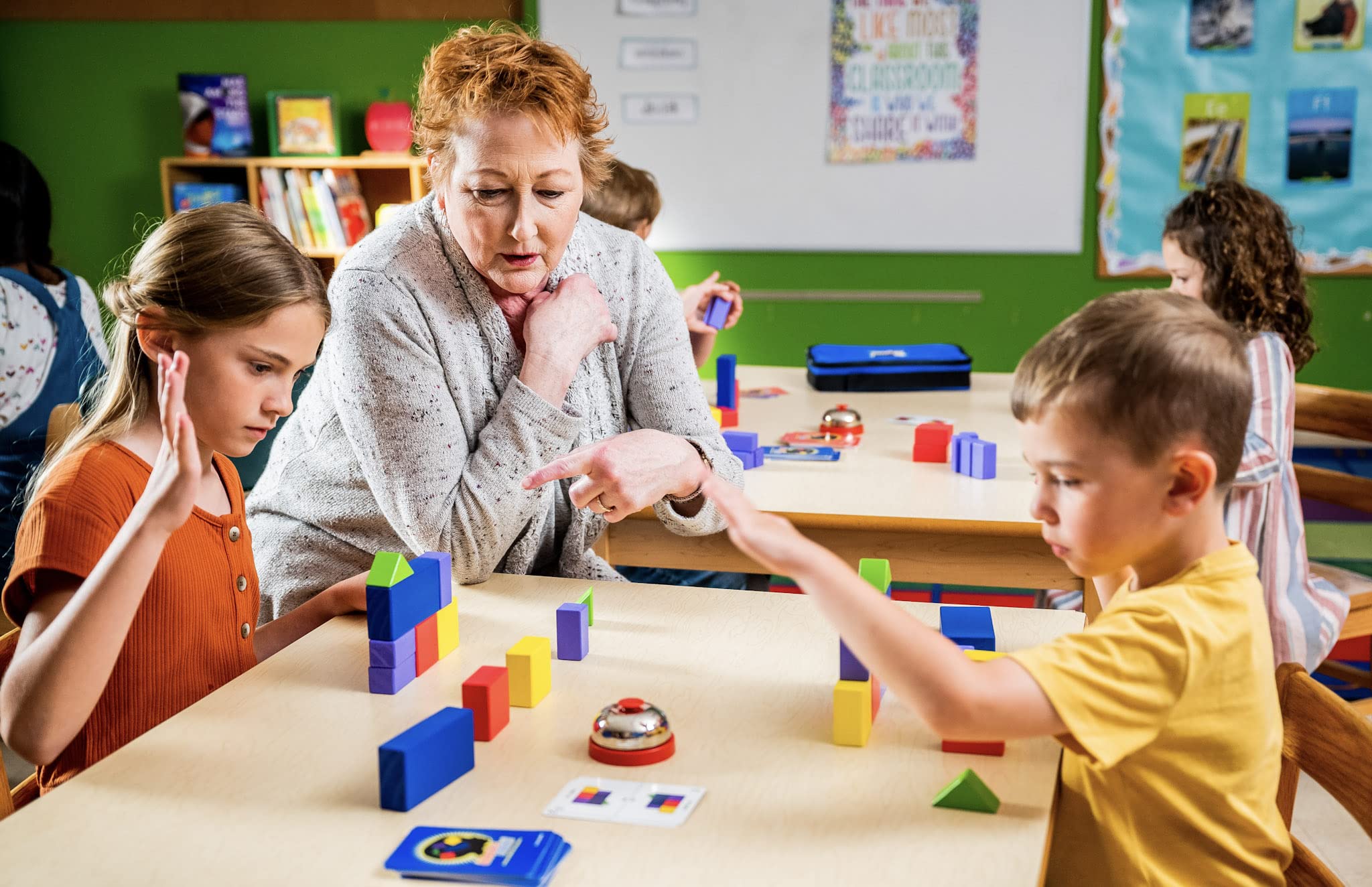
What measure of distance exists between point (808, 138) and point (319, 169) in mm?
1898

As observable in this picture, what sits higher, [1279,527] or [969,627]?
[969,627]

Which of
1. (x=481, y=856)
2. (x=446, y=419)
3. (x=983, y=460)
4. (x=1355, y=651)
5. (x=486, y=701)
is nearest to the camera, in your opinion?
(x=481, y=856)

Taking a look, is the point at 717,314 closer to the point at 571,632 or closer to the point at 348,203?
the point at 571,632

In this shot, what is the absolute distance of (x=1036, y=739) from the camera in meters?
1.07

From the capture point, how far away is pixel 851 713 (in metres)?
1.05

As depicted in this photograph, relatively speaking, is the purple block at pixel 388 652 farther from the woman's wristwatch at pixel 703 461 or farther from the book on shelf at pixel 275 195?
the book on shelf at pixel 275 195

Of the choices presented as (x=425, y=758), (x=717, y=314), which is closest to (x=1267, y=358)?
(x=717, y=314)

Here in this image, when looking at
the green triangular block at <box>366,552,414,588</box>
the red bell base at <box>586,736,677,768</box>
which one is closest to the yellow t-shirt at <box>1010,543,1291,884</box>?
the red bell base at <box>586,736,677,768</box>

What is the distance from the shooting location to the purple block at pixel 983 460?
204 cm

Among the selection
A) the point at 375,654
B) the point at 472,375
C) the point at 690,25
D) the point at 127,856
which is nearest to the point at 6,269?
the point at 472,375

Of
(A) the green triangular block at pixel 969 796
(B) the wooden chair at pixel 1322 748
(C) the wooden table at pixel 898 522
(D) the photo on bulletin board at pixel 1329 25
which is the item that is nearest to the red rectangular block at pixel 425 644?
(A) the green triangular block at pixel 969 796

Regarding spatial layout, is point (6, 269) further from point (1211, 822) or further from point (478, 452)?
point (1211, 822)

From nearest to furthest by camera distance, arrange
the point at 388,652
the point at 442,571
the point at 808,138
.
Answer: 1. the point at 388,652
2. the point at 442,571
3. the point at 808,138

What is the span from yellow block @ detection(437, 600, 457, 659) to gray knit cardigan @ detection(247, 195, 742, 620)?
190 millimetres
